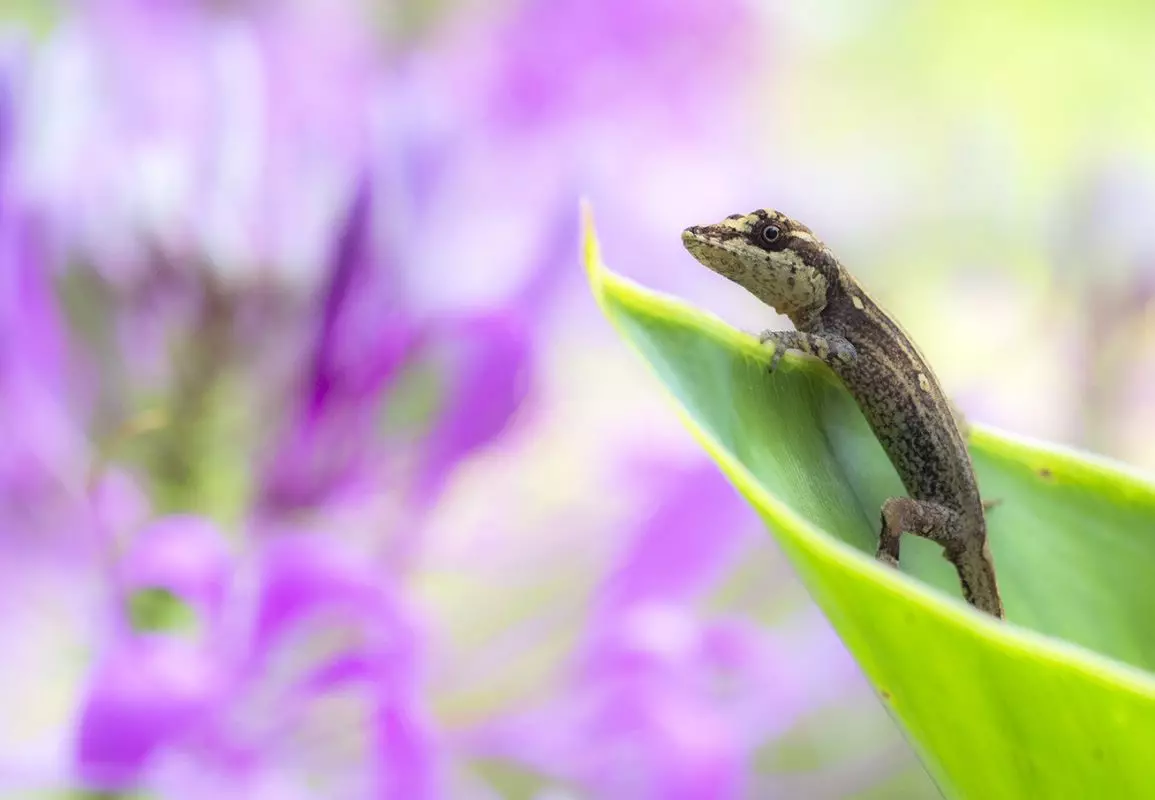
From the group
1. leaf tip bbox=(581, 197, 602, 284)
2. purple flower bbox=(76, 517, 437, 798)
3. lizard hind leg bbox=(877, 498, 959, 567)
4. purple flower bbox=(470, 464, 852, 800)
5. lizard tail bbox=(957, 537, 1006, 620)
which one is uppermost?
leaf tip bbox=(581, 197, 602, 284)

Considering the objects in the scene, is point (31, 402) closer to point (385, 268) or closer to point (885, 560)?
point (385, 268)

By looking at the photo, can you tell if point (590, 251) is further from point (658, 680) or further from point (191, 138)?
point (191, 138)

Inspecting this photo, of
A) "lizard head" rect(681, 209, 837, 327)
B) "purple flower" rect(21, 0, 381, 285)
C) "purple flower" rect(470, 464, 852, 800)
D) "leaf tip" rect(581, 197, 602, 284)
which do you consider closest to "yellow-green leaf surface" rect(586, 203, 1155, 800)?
"leaf tip" rect(581, 197, 602, 284)

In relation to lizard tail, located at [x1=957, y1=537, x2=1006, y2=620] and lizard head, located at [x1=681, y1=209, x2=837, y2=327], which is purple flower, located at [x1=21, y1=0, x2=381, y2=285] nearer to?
lizard head, located at [x1=681, y1=209, x2=837, y2=327]

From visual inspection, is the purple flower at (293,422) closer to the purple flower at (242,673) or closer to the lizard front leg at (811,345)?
the purple flower at (242,673)

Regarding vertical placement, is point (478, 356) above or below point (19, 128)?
below

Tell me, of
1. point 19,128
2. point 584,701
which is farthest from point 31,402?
point 584,701

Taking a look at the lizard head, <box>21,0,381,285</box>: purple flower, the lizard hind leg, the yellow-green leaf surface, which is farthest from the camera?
<box>21,0,381,285</box>: purple flower

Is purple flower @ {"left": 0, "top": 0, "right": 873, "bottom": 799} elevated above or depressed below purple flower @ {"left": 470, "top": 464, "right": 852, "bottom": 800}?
above

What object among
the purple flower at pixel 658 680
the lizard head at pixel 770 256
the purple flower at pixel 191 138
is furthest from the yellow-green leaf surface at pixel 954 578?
the purple flower at pixel 191 138
